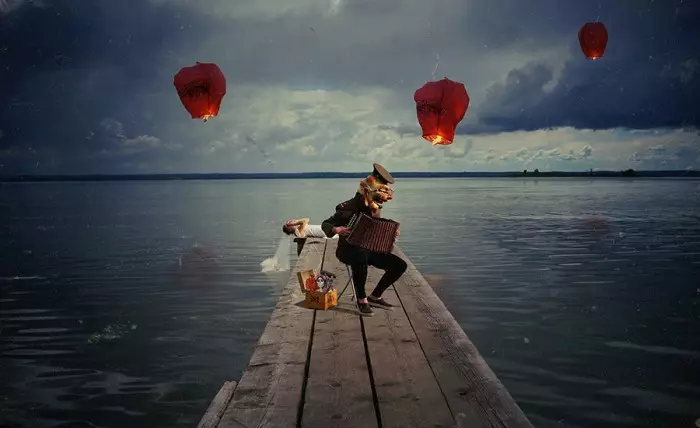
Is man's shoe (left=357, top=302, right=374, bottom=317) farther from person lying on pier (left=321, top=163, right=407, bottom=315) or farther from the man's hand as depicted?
the man's hand

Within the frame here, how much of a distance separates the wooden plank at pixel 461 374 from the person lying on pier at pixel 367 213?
1.89 ft

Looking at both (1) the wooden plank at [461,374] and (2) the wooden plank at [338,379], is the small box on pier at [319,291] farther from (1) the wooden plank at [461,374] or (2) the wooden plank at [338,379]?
(1) the wooden plank at [461,374]

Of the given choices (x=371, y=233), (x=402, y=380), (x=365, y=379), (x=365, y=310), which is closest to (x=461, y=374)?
(x=402, y=380)

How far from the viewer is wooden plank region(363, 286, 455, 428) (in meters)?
4.64

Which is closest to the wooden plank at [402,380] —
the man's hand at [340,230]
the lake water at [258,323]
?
the man's hand at [340,230]

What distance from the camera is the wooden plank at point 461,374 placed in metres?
4.65

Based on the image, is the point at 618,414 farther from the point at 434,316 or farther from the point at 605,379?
the point at 434,316

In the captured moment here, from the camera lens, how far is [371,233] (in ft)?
26.0

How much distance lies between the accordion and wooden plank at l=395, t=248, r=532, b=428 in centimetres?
93

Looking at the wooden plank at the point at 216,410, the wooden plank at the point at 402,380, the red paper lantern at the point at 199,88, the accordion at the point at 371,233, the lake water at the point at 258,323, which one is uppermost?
the red paper lantern at the point at 199,88

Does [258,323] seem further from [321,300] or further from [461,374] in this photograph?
[461,374]

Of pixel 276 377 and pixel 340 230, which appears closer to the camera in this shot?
pixel 276 377

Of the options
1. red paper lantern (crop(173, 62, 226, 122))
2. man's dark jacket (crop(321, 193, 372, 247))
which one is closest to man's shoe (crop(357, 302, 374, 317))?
man's dark jacket (crop(321, 193, 372, 247))

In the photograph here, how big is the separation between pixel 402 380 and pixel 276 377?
107 centimetres
